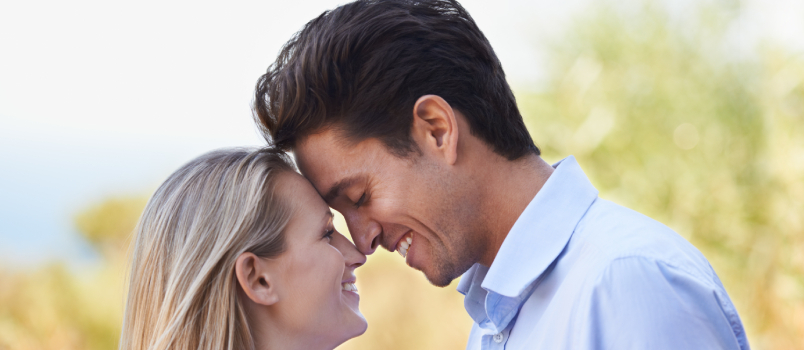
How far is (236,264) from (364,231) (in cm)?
39

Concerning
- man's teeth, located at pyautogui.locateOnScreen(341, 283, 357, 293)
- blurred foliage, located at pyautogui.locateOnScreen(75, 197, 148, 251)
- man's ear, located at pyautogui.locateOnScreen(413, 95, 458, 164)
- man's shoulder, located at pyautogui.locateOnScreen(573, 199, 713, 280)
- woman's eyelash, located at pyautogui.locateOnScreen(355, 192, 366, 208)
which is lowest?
blurred foliage, located at pyautogui.locateOnScreen(75, 197, 148, 251)

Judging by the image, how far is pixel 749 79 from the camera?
4195mm

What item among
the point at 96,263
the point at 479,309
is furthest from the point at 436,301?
the point at 96,263

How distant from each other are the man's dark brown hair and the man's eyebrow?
4.5 inches

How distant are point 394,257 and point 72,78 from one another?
6.54 feet

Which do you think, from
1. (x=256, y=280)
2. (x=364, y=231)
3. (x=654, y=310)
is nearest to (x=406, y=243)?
(x=364, y=231)

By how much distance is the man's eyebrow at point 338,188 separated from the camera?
1.47 meters

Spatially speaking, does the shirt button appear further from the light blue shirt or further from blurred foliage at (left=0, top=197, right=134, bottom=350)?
blurred foliage at (left=0, top=197, right=134, bottom=350)

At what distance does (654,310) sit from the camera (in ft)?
3.17

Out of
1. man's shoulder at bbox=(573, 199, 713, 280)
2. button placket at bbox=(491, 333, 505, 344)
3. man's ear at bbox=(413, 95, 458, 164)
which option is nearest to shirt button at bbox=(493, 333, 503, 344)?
button placket at bbox=(491, 333, 505, 344)

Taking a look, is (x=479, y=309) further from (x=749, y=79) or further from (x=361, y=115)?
(x=749, y=79)

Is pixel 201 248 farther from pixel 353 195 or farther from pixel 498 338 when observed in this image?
pixel 498 338

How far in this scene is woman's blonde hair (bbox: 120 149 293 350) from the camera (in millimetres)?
1388

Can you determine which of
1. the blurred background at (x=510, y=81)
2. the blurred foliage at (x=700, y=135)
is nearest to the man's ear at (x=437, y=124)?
the blurred background at (x=510, y=81)
